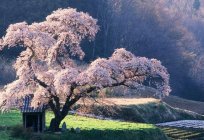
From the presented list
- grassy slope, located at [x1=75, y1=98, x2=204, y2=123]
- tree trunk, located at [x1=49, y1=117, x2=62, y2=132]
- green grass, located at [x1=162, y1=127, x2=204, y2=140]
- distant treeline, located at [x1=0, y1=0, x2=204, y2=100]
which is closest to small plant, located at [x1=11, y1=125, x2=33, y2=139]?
tree trunk, located at [x1=49, y1=117, x2=62, y2=132]

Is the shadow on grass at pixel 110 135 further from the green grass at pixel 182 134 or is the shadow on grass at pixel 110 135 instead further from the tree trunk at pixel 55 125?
the green grass at pixel 182 134

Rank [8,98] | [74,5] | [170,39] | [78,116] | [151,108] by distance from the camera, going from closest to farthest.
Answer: [8,98] < [78,116] < [151,108] < [74,5] < [170,39]

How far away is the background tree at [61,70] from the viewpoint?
82.7ft

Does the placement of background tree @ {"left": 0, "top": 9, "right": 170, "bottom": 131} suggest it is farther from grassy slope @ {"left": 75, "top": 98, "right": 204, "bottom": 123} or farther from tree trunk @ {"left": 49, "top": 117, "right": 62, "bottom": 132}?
grassy slope @ {"left": 75, "top": 98, "right": 204, "bottom": 123}

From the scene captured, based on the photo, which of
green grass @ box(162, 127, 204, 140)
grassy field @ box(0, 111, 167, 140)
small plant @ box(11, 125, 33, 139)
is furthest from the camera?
green grass @ box(162, 127, 204, 140)

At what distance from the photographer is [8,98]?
2533 cm

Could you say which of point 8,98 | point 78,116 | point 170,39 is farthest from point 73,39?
point 170,39

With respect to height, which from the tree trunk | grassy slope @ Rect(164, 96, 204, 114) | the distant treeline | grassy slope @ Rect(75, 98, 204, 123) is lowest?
the tree trunk

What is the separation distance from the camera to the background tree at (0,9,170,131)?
25.2m

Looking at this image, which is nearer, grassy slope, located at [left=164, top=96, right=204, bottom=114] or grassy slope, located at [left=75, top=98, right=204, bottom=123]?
grassy slope, located at [left=75, top=98, right=204, bottom=123]

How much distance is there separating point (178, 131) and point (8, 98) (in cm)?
1889

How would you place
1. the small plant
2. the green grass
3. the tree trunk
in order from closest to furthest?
the small plant
the tree trunk
the green grass

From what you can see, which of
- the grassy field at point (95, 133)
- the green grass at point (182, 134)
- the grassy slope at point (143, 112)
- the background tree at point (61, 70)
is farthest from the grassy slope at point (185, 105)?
the background tree at point (61, 70)

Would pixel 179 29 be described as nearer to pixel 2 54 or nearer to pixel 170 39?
pixel 170 39
